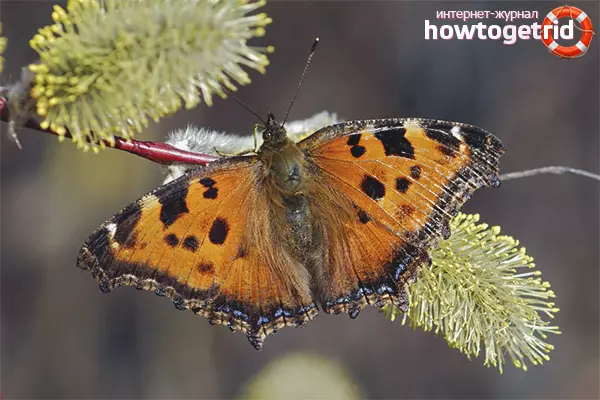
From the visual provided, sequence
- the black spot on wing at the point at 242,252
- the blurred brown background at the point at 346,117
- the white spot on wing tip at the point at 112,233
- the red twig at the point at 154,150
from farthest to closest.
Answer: the blurred brown background at the point at 346,117 < the black spot on wing at the point at 242,252 < the white spot on wing tip at the point at 112,233 < the red twig at the point at 154,150

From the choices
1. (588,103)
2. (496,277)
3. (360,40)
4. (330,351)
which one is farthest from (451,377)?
(496,277)

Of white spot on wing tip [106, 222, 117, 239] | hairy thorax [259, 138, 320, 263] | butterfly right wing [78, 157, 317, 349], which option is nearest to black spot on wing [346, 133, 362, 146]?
hairy thorax [259, 138, 320, 263]

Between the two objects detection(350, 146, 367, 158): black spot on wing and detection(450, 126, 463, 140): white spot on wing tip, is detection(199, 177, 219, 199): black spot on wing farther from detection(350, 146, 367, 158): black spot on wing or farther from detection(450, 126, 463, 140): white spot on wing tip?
detection(450, 126, 463, 140): white spot on wing tip

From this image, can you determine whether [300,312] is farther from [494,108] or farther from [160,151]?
[494,108]

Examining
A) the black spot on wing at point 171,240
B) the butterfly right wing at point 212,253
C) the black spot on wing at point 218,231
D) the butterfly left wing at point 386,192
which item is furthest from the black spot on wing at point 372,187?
the black spot on wing at point 171,240

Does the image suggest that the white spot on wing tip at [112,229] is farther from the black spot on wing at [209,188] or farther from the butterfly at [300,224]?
the black spot on wing at [209,188]

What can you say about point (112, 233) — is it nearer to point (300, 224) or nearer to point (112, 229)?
point (112, 229)
